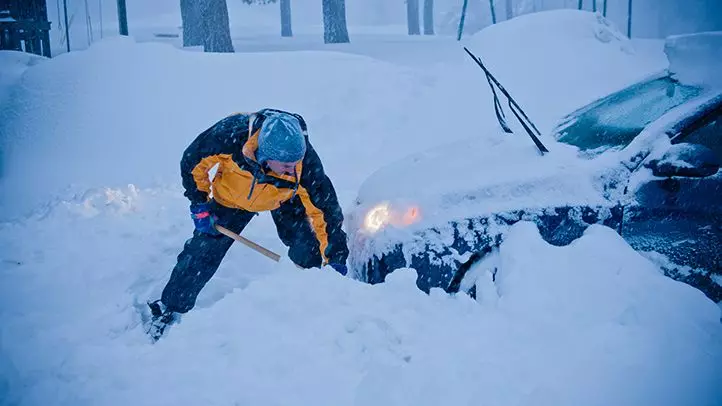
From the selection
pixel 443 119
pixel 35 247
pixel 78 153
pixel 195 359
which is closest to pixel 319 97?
pixel 443 119

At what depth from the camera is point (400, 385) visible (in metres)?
1.79

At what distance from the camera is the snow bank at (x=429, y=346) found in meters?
1.73

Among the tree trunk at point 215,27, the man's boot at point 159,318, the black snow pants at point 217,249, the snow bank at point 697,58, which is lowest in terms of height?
the man's boot at point 159,318

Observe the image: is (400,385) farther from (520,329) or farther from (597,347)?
(597,347)

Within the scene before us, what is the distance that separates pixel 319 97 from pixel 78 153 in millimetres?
3388

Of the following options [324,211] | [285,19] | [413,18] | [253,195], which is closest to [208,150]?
[253,195]

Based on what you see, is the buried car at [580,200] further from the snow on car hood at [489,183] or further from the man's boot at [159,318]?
the man's boot at [159,318]

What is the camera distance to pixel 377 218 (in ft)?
9.04

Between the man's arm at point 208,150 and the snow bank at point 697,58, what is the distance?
2846 mm

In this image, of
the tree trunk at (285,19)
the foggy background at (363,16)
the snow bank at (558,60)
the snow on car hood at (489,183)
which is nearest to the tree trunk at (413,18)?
the foggy background at (363,16)

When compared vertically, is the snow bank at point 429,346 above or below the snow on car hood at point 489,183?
below

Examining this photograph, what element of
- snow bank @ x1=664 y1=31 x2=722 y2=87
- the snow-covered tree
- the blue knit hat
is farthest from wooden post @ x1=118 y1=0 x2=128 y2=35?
snow bank @ x1=664 y1=31 x2=722 y2=87

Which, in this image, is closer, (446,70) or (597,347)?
(597,347)

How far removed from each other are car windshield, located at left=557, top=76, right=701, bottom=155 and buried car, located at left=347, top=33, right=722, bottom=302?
1 centimetres
